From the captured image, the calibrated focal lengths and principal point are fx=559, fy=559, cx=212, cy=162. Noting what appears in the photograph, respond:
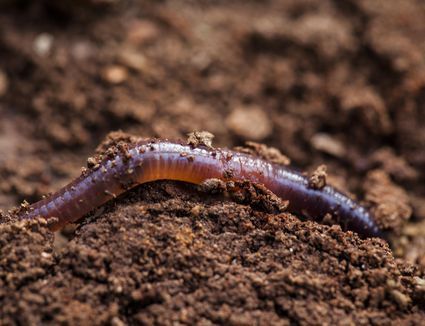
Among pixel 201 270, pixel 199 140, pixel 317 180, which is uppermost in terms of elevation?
pixel 317 180

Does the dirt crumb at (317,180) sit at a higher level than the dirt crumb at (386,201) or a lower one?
lower

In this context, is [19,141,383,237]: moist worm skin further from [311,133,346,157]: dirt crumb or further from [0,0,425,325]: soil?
[311,133,346,157]: dirt crumb

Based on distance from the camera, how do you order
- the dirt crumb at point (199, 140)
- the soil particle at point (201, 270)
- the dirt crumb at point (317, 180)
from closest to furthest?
the soil particle at point (201, 270), the dirt crumb at point (199, 140), the dirt crumb at point (317, 180)

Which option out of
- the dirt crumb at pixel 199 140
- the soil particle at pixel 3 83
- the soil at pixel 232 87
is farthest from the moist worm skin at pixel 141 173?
the soil particle at pixel 3 83

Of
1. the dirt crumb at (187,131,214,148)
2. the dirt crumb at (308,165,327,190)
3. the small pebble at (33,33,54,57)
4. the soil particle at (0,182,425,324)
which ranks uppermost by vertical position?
the small pebble at (33,33,54,57)

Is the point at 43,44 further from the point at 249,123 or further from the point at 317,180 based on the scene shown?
the point at 317,180

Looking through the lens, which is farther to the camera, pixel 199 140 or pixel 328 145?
pixel 328 145

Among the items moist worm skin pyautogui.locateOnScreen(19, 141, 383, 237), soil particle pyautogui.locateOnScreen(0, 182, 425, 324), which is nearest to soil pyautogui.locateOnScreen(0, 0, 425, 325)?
moist worm skin pyautogui.locateOnScreen(19, 141, 383, 237)

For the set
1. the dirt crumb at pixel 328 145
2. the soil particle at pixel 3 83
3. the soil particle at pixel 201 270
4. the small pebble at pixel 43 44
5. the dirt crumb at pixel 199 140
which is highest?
the small pebble at pixel 43 44

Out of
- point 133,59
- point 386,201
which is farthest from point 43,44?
point 386,201

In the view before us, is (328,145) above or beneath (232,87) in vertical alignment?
beneath

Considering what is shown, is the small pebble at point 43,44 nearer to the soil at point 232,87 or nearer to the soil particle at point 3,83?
the soil at point 232,87
